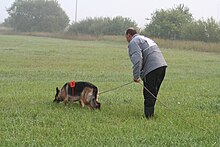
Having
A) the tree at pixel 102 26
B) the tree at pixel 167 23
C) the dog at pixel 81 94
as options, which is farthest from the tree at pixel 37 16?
the dog at pixel 81 94

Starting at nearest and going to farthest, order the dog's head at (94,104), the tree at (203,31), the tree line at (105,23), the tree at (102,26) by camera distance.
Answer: the dog's head at (94,104) → the tree at (203,31) → the tree line at (105,23) → the tree at (102,26)

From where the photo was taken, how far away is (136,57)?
277 inches

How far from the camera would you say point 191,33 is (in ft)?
167

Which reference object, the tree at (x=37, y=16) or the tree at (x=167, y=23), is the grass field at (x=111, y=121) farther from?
the tree at (x=37, y=16)

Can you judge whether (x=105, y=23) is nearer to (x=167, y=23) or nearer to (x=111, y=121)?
(x=167, y=23)

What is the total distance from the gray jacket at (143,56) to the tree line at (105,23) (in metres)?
43.2

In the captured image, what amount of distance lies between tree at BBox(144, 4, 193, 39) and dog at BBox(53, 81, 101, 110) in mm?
47516

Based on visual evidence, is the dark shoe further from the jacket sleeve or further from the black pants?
the jacket sleeve

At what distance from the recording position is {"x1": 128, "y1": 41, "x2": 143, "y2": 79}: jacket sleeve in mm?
7023

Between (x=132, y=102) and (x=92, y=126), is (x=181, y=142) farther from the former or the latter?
(x=132, y=102)

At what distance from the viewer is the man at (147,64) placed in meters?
7.07

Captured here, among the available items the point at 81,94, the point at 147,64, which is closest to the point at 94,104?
the point at 81,94

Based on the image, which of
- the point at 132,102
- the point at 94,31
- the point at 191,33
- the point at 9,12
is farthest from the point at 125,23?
the point at 132,102

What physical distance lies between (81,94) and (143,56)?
189 cm
